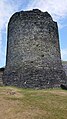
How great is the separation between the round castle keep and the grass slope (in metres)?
4.80

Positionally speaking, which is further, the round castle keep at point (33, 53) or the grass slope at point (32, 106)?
the round castle keep at point (33, 53)

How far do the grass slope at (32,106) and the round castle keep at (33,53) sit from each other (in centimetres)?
480

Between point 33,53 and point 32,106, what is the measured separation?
9995mm

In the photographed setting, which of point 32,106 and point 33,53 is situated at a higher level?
point 33,53

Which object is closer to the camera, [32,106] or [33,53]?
[32,106]

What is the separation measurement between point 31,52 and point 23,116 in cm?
1192

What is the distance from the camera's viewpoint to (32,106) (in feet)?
52.2

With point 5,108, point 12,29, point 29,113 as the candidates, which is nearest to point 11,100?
point 5,108

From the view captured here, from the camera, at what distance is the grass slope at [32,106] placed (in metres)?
14.2

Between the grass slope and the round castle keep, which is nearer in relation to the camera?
the grass slope

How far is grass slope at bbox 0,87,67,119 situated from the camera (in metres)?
Answer: 14.2

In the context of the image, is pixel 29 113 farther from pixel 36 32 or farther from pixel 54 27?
pixel 54 27

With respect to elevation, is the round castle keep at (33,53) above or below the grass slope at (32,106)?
above

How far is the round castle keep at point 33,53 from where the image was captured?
961 inches
